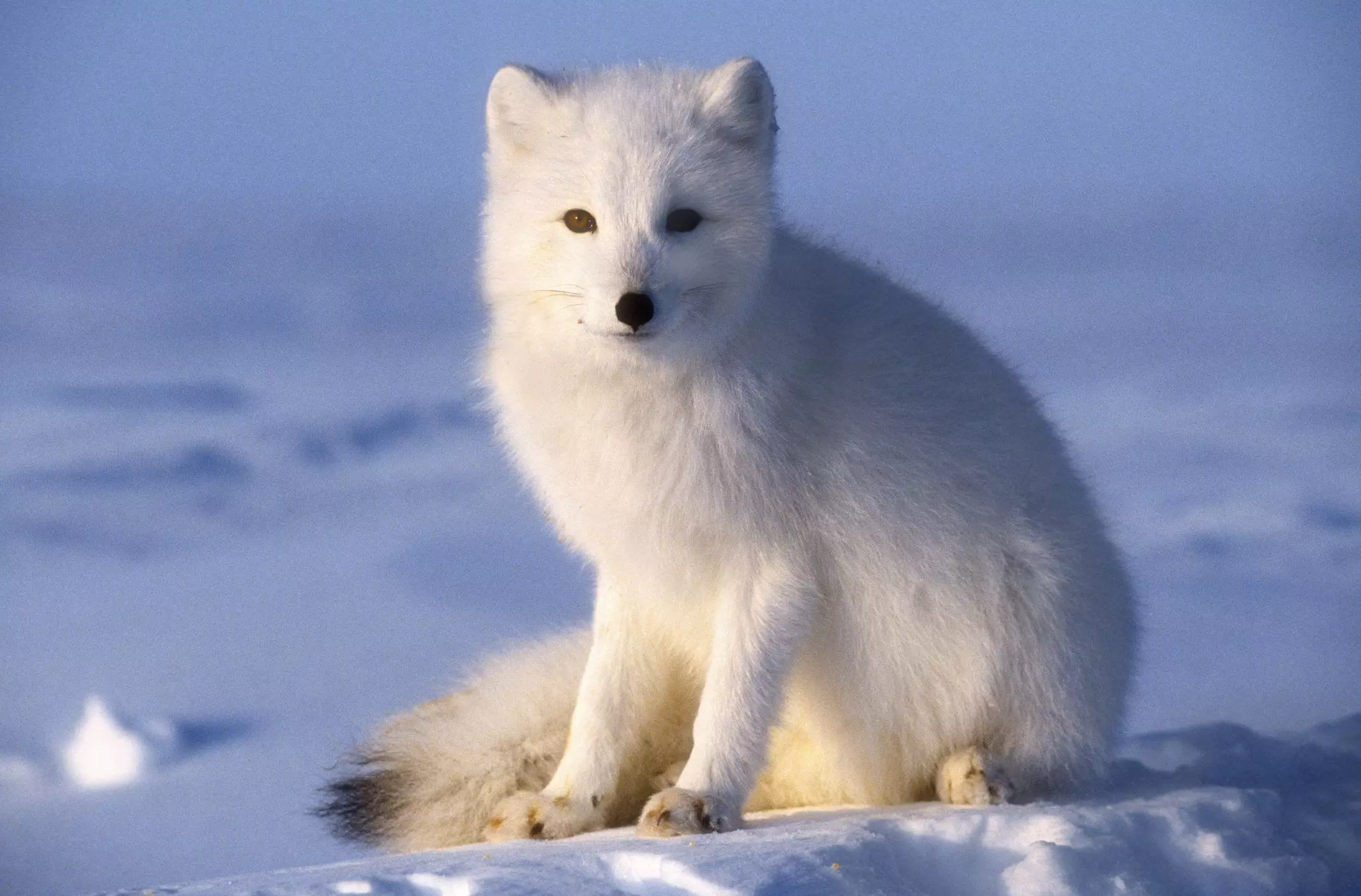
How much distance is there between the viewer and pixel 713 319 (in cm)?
341

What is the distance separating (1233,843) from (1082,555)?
0.80m

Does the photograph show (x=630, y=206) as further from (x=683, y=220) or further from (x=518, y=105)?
(x=518, y=105)

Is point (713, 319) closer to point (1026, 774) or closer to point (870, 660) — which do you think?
point (870, 660)

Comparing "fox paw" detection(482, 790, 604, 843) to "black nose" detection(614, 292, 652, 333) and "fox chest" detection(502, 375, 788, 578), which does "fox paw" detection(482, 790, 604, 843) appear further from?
"black nose" detection(614, 292, 652, 333)

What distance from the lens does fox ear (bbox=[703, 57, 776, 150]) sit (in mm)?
3535

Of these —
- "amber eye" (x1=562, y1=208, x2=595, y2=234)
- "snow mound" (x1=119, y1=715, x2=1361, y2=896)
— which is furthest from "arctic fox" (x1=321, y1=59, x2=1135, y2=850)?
"snow mound" (x1=119, y1=715, x2=1361, y2=896)

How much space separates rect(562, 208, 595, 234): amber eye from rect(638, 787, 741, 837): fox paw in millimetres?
1288

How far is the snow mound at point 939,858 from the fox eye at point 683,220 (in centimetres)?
134

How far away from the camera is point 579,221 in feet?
11.1

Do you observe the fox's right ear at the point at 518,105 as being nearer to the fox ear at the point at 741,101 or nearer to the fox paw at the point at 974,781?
the fox ear at the point at 741,101

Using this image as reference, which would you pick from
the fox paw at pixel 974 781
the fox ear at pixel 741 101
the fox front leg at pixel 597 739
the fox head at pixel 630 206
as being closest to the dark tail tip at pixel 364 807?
the fox front leg at pixel 597 739

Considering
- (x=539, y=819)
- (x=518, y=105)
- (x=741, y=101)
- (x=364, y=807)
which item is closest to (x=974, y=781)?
(x=539, y=819)

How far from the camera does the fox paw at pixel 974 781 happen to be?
148 inches

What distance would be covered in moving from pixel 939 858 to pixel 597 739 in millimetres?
984
